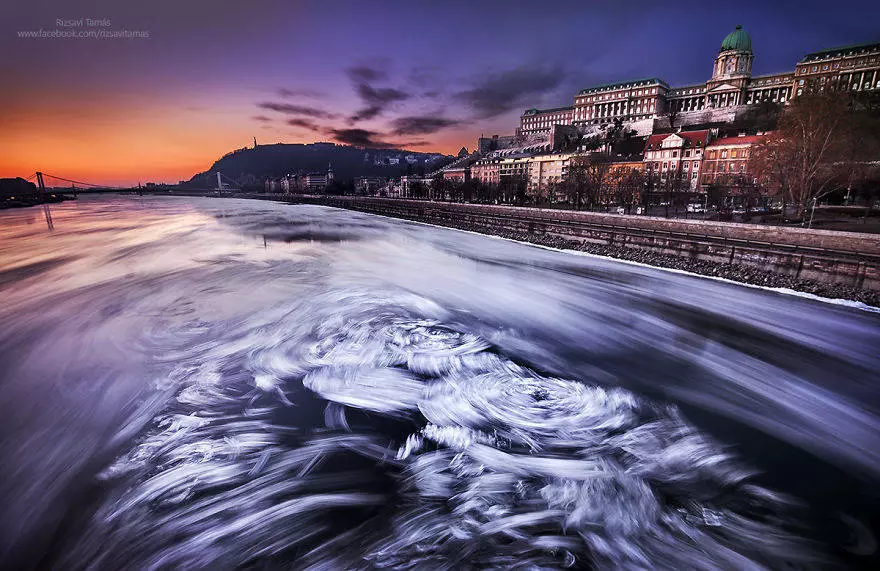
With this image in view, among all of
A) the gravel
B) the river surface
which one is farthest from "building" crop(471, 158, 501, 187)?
the river surface

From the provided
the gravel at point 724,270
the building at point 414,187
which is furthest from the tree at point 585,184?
the building at point 414,187

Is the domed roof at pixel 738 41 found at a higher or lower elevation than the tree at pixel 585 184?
higher

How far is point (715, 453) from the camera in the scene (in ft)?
15.7

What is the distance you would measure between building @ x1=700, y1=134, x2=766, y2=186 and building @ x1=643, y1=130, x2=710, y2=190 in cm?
86

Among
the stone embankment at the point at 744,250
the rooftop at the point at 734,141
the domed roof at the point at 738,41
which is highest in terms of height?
the domed roof at the point at 738,41

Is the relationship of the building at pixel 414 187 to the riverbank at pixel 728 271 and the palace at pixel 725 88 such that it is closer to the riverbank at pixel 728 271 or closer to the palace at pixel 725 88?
the palace at pixel 725 88

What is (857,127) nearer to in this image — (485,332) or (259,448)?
(485,332)

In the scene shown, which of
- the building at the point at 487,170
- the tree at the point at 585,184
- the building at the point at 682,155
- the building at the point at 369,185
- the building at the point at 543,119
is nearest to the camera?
the tree at the point at 585,184

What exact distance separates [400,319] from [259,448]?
17.6 ft

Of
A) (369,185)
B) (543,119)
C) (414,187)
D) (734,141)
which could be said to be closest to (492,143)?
(543,119)

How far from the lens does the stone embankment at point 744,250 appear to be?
1243cm

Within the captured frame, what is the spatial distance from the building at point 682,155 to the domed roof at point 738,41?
38052mm

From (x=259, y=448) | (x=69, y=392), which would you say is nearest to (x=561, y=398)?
(x=259, y=448)

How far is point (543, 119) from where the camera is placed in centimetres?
10562
